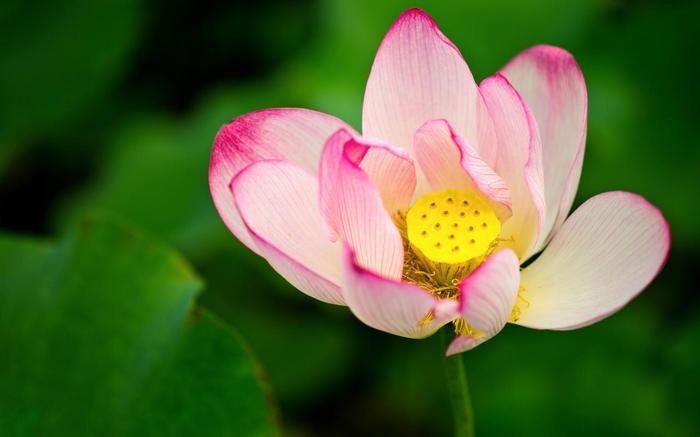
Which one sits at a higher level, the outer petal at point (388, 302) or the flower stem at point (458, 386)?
the outer petal at point (388, 302)

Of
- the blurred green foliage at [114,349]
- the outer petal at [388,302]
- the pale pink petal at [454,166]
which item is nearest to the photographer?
the outer petal at [388,302]

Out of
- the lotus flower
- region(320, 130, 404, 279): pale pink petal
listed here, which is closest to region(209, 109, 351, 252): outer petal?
the lotus flower

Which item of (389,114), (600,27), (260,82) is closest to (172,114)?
(260,82)

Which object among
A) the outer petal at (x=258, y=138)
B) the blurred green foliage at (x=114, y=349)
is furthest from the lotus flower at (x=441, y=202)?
the blurred green foliage at (x=114, y=349)

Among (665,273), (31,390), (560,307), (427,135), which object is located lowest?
(665,273)

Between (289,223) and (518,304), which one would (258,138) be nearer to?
(289,223)

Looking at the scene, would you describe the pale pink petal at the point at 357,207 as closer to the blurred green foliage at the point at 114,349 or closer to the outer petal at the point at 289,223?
the outer petal at the point at 289,223

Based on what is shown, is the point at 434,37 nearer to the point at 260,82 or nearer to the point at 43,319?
the point at 43,319

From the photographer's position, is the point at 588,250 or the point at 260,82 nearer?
the point at 588,250
